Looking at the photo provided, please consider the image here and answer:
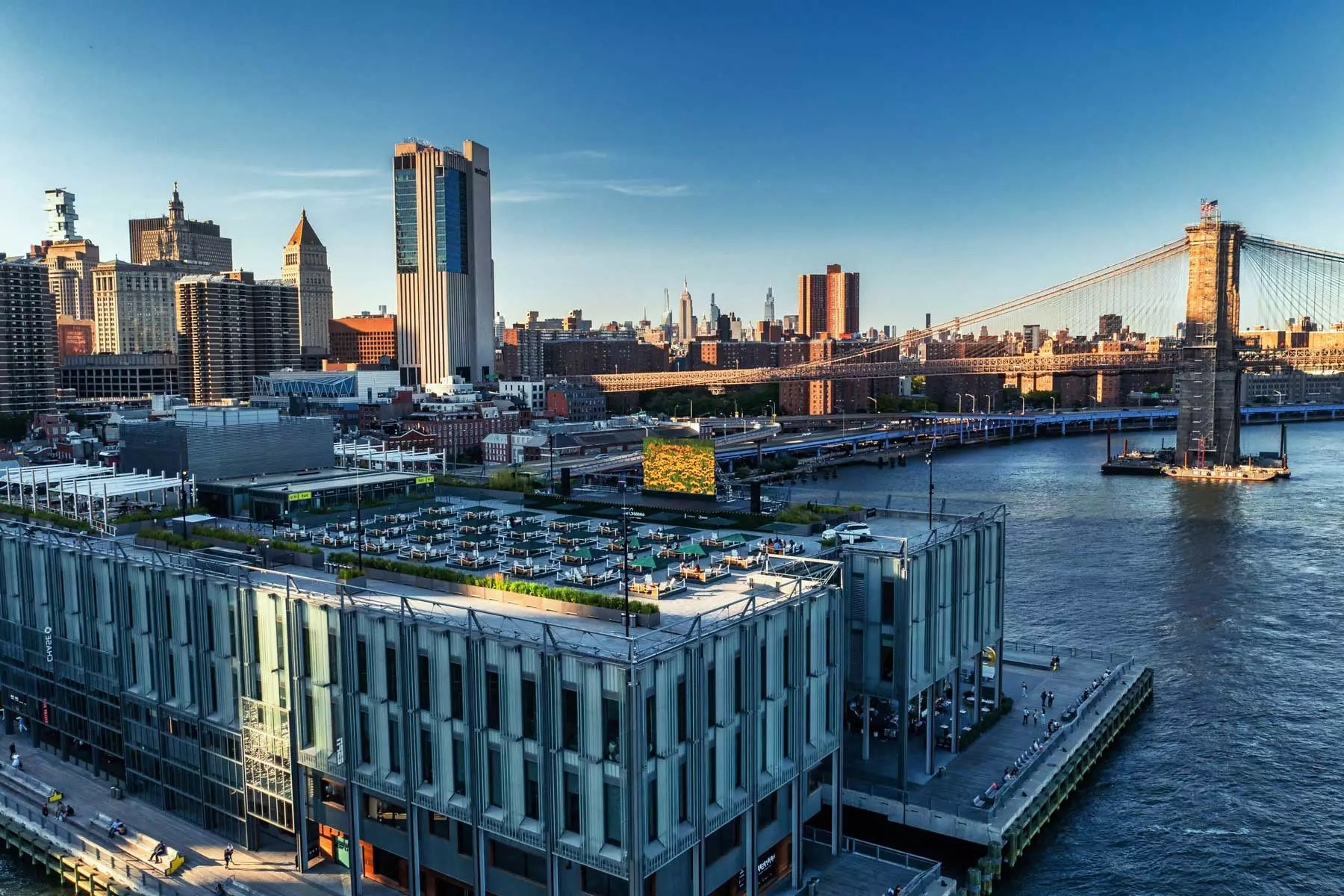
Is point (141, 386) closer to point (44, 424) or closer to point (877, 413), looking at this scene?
point (44, 424)

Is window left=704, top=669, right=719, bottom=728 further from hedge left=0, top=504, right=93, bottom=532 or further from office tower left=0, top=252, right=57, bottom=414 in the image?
office tower left=0, top=252, right=57, bottom=414

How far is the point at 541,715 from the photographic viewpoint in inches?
873

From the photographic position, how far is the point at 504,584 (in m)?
28.0

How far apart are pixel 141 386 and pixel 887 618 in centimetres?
→ 17865

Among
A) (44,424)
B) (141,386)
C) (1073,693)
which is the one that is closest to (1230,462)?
(1073,693)

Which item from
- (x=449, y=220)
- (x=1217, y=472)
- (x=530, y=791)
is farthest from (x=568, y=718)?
(x=449, y=220)

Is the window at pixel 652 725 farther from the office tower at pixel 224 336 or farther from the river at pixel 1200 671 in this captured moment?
the office tower at pixel 224 336

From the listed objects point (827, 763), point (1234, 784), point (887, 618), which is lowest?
point (1234, 784)

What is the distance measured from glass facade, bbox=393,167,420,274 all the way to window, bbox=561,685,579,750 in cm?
16827

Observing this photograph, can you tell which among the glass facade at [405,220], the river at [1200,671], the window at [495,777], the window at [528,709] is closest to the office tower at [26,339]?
the glass facade at [405,220]

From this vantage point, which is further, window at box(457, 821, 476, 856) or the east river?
the east river

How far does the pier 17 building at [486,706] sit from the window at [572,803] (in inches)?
2.0

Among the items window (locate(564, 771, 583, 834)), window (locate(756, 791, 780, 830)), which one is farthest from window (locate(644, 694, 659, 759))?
window (locate(756, 791, 780, 830))

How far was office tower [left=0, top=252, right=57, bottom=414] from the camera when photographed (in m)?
140
